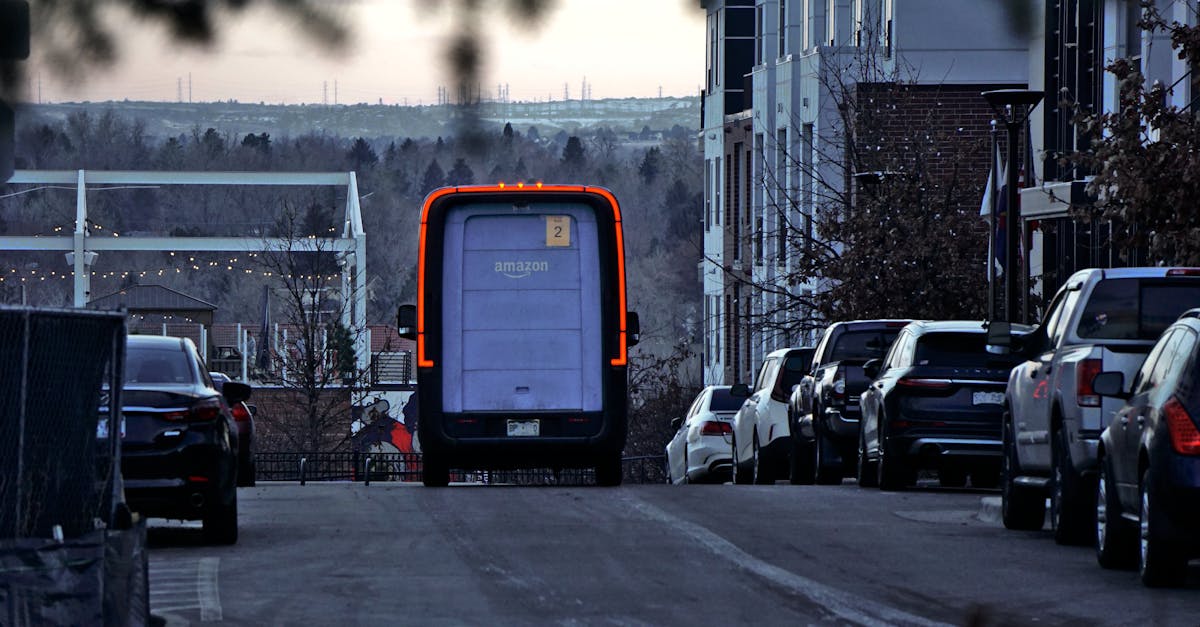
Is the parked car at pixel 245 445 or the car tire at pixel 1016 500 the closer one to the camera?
the car tire at pixel 1016 500

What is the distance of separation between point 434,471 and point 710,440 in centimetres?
761

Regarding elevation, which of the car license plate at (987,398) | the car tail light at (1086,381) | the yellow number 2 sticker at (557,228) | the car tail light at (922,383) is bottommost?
the car license plate at (987,398)

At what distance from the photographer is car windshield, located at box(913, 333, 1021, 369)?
67.3 feet

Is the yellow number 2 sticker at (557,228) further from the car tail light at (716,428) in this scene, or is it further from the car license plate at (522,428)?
the car tail light at (716,428)

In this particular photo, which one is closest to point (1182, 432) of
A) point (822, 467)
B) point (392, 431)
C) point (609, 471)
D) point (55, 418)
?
point (55, 418)

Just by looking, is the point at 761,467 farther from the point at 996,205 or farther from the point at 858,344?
the point at 996,205

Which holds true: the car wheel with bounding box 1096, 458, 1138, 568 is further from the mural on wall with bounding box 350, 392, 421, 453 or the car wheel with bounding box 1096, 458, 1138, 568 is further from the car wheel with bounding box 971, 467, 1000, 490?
the mural on wall with bounding box 350, 392, 421, 453

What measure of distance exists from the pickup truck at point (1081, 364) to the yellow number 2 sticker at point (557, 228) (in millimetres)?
6076

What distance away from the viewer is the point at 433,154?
3.91 m

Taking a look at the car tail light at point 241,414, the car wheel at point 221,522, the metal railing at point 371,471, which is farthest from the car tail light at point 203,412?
the metal railing at point 371,471

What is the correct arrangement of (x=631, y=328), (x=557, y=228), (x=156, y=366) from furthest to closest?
(x=631, y=328), (x=557, y=228), (x=156, y=366)

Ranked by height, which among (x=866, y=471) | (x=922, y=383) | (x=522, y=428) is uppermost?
(x=922, y=383)

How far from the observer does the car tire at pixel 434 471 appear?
21.4 metres

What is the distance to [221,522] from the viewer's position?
1461 cm
